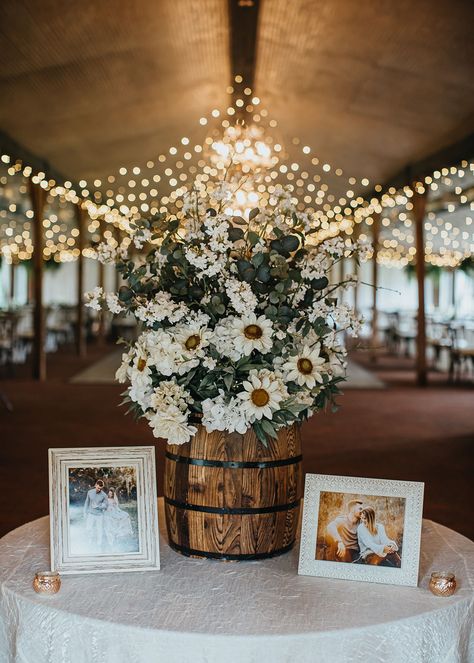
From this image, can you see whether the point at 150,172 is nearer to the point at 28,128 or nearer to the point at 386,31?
the point at 28,128

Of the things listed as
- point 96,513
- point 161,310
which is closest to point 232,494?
point 96,513

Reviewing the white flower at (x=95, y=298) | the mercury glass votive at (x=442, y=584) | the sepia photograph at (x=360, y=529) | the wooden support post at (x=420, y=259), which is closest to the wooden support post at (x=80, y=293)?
the wooden support post at (x=420, y=259)

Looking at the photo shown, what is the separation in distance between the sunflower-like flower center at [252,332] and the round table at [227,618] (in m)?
0.46

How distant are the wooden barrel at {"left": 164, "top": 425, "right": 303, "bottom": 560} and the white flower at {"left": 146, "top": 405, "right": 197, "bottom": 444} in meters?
0.06

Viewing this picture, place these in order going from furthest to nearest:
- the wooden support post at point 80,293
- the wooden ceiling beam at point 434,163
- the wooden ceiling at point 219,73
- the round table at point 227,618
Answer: the wooden support post at point 80,293 < the wooden ceiling beam at point 434,163 < the wooden ceiling at point 219,73 < the round table at point 227,618

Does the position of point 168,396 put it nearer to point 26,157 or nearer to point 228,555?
point 228,555

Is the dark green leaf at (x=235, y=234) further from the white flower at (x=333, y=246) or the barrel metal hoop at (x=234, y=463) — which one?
the barrel metal hoop at (x=234, y=463)

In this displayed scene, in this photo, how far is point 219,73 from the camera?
35.5 ft

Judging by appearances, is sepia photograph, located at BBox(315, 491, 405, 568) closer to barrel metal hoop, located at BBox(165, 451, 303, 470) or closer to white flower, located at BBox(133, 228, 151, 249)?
barrel metal hoop, located at BBox(165, 451, 303, 470)

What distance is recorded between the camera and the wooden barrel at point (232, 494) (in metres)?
1.78

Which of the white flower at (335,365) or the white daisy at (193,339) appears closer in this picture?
the white daisy at (193,339)

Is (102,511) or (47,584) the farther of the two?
(102,511)

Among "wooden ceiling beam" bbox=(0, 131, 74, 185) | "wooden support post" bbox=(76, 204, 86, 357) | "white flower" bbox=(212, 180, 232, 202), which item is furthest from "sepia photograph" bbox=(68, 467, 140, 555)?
"wooden support post" bbox=(76, 204, 86, 357)

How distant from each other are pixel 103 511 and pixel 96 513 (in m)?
0.01
